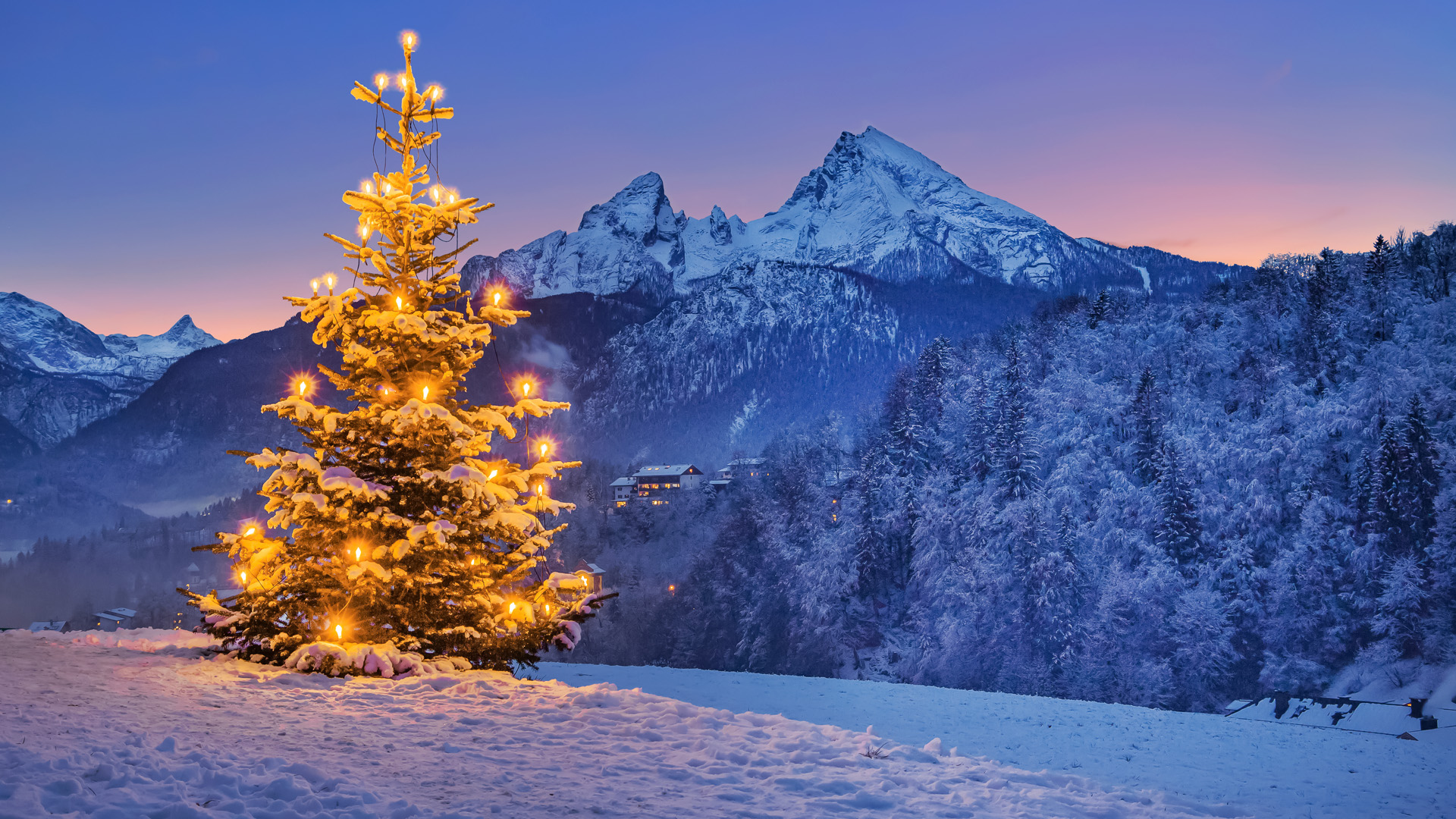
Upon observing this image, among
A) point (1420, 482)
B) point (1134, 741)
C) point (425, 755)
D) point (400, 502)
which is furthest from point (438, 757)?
point (1420, 482)

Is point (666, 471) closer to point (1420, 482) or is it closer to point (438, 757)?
point (1420, 482)

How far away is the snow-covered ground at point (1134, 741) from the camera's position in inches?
580

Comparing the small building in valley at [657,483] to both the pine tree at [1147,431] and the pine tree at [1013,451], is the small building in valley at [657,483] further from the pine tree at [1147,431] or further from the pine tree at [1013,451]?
the pine tree at [1147,431]

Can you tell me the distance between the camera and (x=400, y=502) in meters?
10.5

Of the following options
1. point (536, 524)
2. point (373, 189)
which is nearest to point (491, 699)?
point (536, 524)

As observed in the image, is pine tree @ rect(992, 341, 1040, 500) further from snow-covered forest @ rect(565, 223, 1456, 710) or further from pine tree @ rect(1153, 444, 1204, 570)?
pine tree @ rect(1153, 444, 1204, 570)

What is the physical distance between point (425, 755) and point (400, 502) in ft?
14.9

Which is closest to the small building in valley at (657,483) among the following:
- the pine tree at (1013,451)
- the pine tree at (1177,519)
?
the pine tree at (1013,451)

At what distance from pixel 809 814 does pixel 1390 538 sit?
192 feet

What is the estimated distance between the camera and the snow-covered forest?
48.1m

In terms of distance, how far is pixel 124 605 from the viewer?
113250mm

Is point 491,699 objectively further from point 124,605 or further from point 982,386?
point 124,605

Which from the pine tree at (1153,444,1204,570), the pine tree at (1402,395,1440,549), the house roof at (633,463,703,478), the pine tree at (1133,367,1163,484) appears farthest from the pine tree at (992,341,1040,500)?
the house roof at (633,463,703,478)

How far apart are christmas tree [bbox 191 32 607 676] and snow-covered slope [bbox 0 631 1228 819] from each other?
76 centimetres
